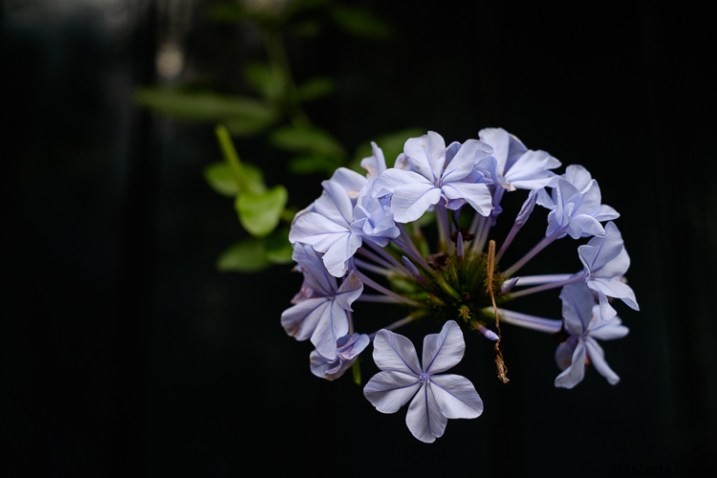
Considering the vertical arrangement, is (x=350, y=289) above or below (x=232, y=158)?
below

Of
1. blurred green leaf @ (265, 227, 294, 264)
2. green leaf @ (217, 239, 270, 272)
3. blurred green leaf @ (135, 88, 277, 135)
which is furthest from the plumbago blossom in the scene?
blurred green leaf @ (135, 88, 277, 135)

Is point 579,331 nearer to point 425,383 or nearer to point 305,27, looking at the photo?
point 425,383

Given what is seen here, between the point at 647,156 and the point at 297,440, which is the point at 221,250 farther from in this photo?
the point at 647,156

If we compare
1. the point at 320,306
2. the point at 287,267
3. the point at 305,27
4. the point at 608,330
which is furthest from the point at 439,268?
the point at 305,27

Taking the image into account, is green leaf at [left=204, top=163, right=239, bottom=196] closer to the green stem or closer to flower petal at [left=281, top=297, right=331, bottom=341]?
the green stem

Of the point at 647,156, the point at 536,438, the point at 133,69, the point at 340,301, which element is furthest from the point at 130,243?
the point at 647,156

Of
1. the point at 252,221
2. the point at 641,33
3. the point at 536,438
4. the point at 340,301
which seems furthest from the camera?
the point at 641,33
